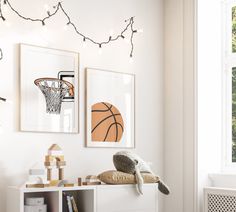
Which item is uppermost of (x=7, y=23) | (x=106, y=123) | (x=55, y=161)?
(x=7, y=23)

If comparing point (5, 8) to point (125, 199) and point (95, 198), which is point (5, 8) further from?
point (125, 199)

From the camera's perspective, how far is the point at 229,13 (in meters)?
4.13

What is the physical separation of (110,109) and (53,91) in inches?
21.2

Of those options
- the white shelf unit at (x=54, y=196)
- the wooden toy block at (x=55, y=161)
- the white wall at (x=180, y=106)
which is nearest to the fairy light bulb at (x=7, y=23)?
the wooden toy block at (x=55, y=161)

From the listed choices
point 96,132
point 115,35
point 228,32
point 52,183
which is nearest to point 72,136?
point 96,132

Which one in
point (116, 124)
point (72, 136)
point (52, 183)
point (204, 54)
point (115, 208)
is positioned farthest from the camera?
point (204, 54)

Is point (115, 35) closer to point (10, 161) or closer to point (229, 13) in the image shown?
point (229, 13)

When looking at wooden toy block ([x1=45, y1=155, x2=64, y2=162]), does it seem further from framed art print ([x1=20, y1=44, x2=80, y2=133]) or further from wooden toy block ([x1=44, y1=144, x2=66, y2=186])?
framed art print ([x1=20, y1=44, x2=80, y2=133])

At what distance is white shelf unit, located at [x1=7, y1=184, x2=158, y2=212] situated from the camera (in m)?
2.94

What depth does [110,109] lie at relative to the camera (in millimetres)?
3695

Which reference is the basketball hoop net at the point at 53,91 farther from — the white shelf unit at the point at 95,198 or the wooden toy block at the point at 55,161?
the white shelf unit at the point at 95,198

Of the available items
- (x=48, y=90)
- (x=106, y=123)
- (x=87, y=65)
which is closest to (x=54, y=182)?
(x=48, y=90)

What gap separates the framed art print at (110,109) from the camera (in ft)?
11.7

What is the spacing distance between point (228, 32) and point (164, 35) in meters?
0.55
